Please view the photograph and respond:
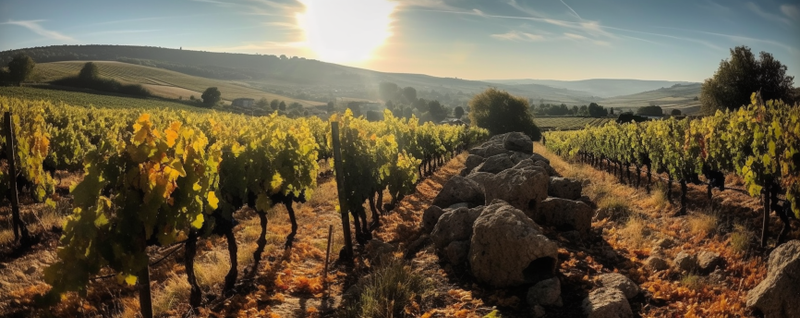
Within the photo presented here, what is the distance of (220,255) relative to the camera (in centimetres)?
1022

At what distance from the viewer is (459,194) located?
14031 mm

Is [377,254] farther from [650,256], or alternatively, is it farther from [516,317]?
[650,256]

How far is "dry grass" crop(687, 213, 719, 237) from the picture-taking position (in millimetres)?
11172

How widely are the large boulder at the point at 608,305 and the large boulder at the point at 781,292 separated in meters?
1.97

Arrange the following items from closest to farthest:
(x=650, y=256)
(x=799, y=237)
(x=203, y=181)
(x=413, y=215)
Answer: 1. (x=203, y=181)
2. (x=650, y=256)
3. (x=799, y=237)
4. (x=413, y=215)

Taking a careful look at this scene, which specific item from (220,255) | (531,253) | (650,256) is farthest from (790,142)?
(220,255)

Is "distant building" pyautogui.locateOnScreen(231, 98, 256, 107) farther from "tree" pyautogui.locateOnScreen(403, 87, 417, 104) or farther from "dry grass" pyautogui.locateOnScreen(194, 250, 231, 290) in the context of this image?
"dry grass" pyautogui.locateOnScreen(194, 250, 231, 290)

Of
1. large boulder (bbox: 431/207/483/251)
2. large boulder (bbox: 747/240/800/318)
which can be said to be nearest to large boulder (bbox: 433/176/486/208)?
large boulder (bbox: 431/207/483/251)

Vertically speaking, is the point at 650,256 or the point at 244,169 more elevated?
the point at 244,169

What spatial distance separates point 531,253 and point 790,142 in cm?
639

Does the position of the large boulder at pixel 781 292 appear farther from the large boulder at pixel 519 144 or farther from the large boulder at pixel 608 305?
the large boulder at pixel 519 144

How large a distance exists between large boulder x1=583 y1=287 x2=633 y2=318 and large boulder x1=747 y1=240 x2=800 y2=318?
77.6 inches

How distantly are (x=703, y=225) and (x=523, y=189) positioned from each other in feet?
15.8

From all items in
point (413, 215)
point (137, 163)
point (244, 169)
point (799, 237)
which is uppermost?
point (137, 163)
